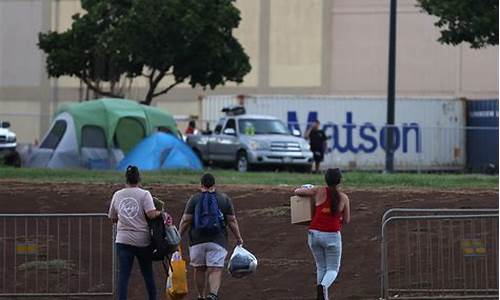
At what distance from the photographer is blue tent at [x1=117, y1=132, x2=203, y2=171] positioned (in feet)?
101

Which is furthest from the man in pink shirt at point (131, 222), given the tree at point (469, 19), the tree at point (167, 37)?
the tree at point (167, 37)

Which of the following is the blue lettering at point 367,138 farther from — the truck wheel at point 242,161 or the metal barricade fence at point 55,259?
the metal barricade fence at point 55,259

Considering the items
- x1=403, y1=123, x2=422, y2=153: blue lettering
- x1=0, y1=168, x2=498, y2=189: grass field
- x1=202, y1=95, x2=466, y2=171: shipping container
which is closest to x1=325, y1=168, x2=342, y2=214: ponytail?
x1=0, y1=168, x2=498, y2=189: grass field

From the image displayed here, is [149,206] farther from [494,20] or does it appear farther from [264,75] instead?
[264,75]

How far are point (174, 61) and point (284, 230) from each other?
22955 mm

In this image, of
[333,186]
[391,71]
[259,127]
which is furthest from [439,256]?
[259,127]

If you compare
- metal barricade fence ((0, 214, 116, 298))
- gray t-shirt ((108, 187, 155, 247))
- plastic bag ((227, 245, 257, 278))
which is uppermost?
gray t-shirt ((108, 187, 155, 247))

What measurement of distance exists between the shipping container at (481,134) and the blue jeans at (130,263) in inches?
1226

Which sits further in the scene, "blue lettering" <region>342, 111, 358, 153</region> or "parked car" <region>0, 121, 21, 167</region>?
"blue lettering" <region>342, 111, 358, 153</region>

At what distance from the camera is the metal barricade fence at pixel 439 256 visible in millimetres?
14195

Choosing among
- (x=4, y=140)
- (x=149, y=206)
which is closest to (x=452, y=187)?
(x=149, y=206)

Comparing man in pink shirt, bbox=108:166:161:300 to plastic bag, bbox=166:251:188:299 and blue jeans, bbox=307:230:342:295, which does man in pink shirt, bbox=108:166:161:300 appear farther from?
blue jeans, bbox=307:230:342:295

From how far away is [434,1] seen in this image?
23.2 m

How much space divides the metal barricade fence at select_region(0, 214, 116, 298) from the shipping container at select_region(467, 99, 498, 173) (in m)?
28.9
